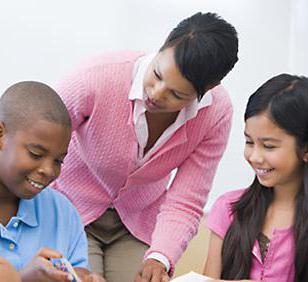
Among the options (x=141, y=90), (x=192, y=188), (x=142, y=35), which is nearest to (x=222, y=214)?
(x=192, y=188)

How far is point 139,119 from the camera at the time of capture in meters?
1.33

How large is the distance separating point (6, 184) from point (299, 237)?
60 centimetres

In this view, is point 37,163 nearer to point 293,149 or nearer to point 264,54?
point 293,149

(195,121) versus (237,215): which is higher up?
(195,121)

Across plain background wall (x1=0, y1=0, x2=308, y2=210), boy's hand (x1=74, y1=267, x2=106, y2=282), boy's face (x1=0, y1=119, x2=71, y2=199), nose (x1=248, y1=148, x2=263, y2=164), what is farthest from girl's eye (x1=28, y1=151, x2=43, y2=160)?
plain background wall (x1=0, y1=0, x2=308, y2=210)

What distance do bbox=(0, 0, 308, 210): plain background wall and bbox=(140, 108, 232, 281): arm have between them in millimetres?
738

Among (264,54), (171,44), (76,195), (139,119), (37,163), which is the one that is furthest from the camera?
(264,54)

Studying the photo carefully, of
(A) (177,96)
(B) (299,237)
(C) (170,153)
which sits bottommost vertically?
(B) (299,237)

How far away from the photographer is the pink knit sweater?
1.32 m

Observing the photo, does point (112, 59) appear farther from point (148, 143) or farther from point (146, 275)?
point (146, 275)

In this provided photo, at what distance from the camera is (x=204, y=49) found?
115 centimetres

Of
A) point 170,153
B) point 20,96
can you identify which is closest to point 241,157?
point 170,153

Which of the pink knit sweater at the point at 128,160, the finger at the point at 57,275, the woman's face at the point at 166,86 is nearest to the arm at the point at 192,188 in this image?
the pink knit sweater at the point at 128,160

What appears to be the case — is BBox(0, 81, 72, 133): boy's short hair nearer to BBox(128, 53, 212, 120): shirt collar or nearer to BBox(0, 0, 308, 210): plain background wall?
BBox(128, 53, 212, 120): shirt collar
